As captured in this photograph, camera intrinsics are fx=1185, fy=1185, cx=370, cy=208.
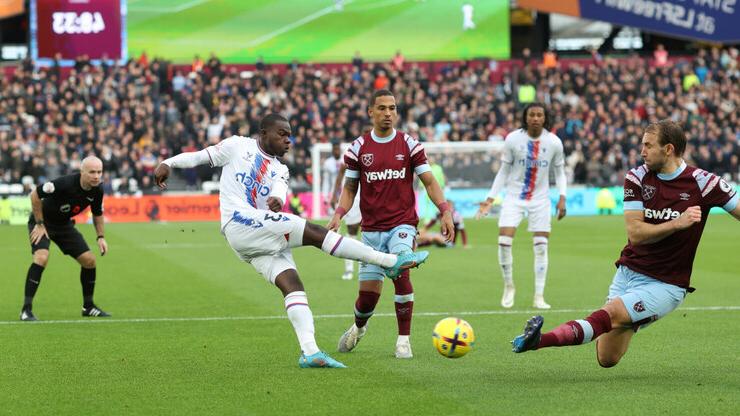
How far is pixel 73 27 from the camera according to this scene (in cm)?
4331

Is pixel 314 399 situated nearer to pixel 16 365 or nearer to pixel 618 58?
pixel 16 365

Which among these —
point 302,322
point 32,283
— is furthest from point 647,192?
point 32,283

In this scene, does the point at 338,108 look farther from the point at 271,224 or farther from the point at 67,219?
the point at 271,224

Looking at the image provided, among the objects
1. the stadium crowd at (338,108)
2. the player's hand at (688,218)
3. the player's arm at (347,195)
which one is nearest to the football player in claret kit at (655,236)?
the player's hand at (688,218)

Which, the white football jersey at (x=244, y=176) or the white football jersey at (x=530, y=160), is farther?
the white football jersey at (x=530, y=160)

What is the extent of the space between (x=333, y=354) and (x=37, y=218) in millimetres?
4566

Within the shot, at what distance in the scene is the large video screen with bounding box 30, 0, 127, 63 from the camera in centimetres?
4328

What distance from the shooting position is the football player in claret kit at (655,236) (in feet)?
27.3

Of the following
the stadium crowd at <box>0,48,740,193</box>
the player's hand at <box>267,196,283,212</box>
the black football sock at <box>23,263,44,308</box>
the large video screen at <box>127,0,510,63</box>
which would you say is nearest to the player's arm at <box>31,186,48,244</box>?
the black football sock at <box>23,263,44,308</box>

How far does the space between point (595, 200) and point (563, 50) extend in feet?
57.4

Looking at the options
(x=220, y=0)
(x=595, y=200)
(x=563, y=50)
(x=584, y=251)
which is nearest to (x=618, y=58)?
(x=563, y=50)

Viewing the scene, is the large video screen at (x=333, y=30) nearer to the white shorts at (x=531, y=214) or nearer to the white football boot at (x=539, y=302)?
the white shorts at (x=531, y=214)

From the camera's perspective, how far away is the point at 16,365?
9961mm

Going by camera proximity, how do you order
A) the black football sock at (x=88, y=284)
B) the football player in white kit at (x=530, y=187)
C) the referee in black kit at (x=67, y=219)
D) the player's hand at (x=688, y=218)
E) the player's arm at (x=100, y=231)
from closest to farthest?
the player's hand at (x=688, y=218) → the referee in black kit at (x=67, y=219) → the player's arm at (x=100, y=231) → the black football sock at (x=88, y=284) → the football player in white kit at (x=530, y=187)
